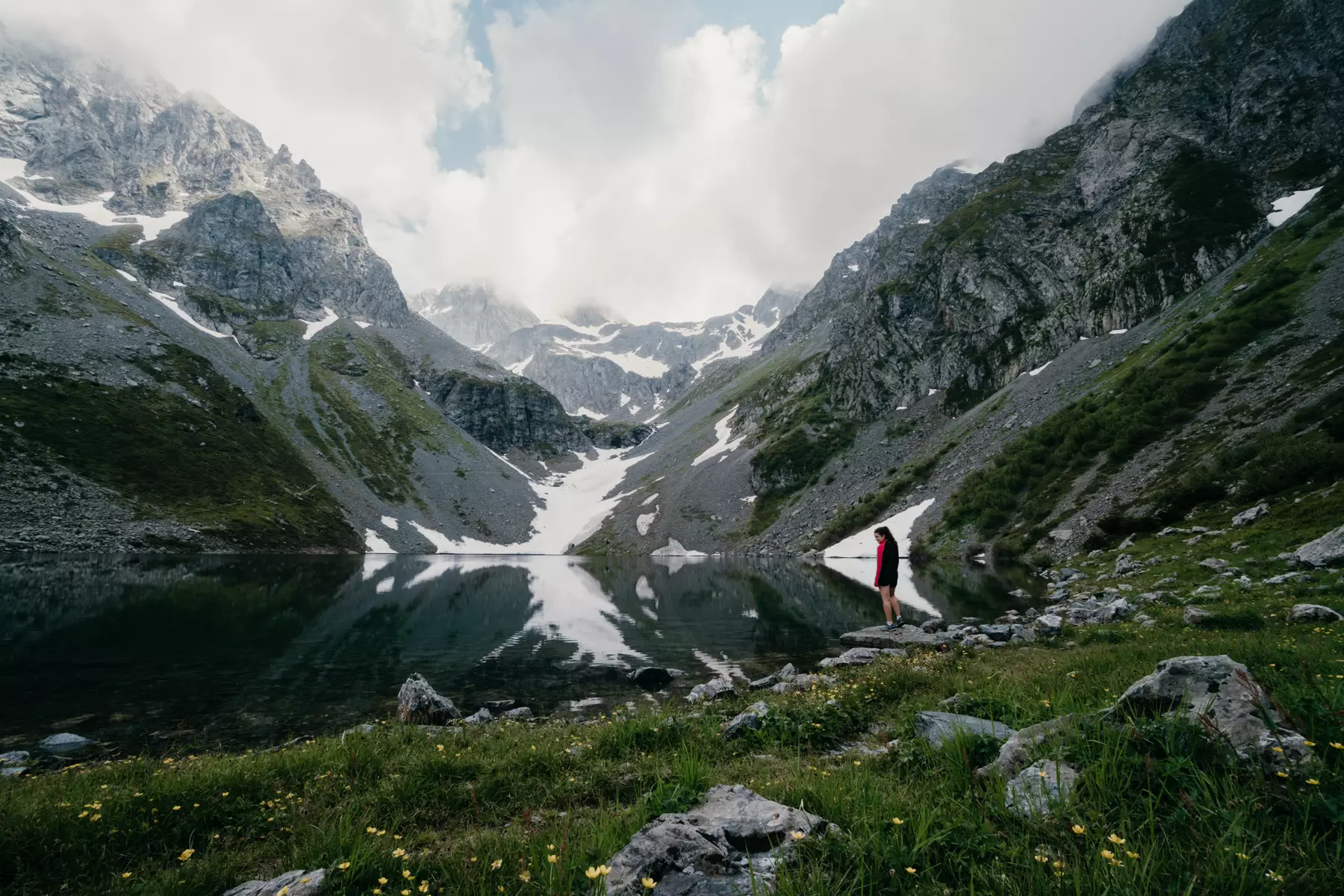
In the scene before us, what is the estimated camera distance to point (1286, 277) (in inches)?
2992

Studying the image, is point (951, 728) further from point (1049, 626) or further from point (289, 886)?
point (1049, 626)

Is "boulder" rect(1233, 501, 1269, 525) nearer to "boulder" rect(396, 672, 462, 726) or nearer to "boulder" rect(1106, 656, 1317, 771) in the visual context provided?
"boulder" rect(1106, 656, 1317, 771)

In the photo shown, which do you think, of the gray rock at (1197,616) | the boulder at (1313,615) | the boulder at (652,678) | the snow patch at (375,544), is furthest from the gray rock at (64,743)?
the snow patch at (375,544)

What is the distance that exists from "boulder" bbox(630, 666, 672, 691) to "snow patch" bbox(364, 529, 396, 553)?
130m

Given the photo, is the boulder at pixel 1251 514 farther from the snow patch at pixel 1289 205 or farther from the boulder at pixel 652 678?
the snow patch at pixel 1289 205

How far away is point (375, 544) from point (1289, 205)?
199m

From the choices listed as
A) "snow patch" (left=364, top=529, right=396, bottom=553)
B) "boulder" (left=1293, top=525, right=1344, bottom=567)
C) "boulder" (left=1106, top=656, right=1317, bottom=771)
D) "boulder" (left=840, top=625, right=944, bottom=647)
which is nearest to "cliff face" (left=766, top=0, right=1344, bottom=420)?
"boulder" (left=1293, top=525, right=1344, bottom=567)

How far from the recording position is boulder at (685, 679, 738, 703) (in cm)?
1644

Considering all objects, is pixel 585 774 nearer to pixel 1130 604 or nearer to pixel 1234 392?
pixel 1130 604

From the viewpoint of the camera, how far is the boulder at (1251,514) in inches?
1352

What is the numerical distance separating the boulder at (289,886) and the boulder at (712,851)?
2.49 m

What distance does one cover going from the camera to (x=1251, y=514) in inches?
1364

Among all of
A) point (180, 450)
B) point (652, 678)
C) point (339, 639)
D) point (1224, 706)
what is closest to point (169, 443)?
point (180, 450)

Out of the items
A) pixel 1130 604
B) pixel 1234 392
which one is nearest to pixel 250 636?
pixel 1130 604
